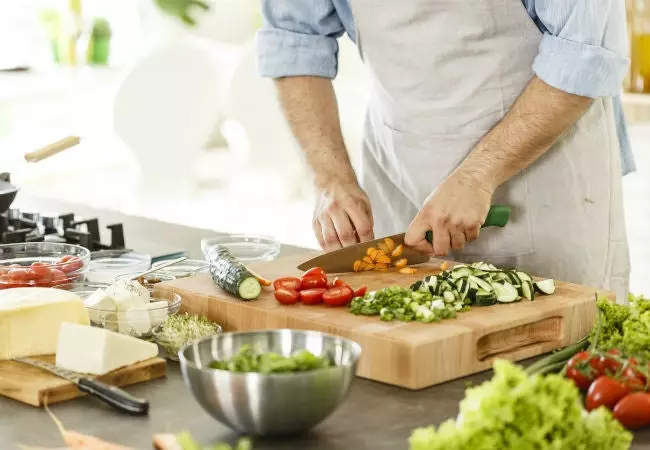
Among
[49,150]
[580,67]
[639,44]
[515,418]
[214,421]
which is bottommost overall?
[214,421]

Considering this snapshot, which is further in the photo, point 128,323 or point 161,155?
point 161,155

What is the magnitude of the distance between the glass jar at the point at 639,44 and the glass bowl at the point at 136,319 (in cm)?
310

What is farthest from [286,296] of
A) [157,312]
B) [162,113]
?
[162,113]

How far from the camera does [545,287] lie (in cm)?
209

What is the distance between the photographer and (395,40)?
8.55 feet

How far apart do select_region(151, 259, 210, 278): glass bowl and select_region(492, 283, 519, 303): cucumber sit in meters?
0.69

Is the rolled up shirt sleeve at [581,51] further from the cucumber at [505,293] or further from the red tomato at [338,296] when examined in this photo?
the red tomato at [338,296]

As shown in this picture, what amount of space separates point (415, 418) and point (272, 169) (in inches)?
173

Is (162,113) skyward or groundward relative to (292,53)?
groundward

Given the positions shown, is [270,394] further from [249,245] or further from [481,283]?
[249,245]

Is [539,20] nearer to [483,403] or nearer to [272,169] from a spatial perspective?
[483,403]

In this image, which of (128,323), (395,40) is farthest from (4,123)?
(128,323)

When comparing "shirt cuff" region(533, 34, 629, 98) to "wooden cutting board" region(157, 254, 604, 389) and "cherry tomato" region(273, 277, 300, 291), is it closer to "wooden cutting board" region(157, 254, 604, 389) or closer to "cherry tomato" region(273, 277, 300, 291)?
"wooden cutting board" region(157, 254, 604, 389)

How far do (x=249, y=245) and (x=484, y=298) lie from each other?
0.82m
